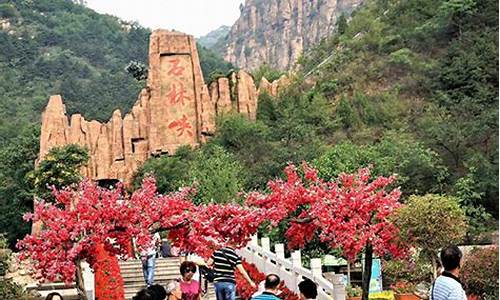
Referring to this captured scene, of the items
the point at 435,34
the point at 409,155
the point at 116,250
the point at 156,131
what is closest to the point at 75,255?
the point at 116,250

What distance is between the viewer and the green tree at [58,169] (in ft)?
92.3

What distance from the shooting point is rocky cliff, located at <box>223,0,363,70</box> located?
319 ft

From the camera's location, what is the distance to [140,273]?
551 inches

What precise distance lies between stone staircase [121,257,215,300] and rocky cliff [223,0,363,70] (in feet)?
262

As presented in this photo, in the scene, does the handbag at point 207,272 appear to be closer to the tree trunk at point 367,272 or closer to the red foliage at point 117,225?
the red foliage at point 117,225

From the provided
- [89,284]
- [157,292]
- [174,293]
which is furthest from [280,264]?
[157,292]

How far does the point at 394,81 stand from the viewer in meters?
35.6

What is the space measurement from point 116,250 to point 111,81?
48.3 metres

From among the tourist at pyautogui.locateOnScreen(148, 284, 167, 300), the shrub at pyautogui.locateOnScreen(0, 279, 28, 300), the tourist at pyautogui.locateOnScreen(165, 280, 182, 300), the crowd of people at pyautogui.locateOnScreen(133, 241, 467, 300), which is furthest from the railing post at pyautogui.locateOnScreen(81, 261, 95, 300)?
the tourist at pyautogui.locateOnScreen(148, 284, 167, 300)

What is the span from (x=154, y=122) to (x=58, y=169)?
15.0 feet

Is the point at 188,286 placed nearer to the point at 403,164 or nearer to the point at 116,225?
the point at 116,225

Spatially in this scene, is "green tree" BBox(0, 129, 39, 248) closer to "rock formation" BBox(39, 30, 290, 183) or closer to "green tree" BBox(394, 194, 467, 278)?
"rock formation" BBox(39, 30, 290, 183)

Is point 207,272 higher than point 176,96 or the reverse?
the reverse

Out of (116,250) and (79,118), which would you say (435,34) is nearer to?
(79,118)
